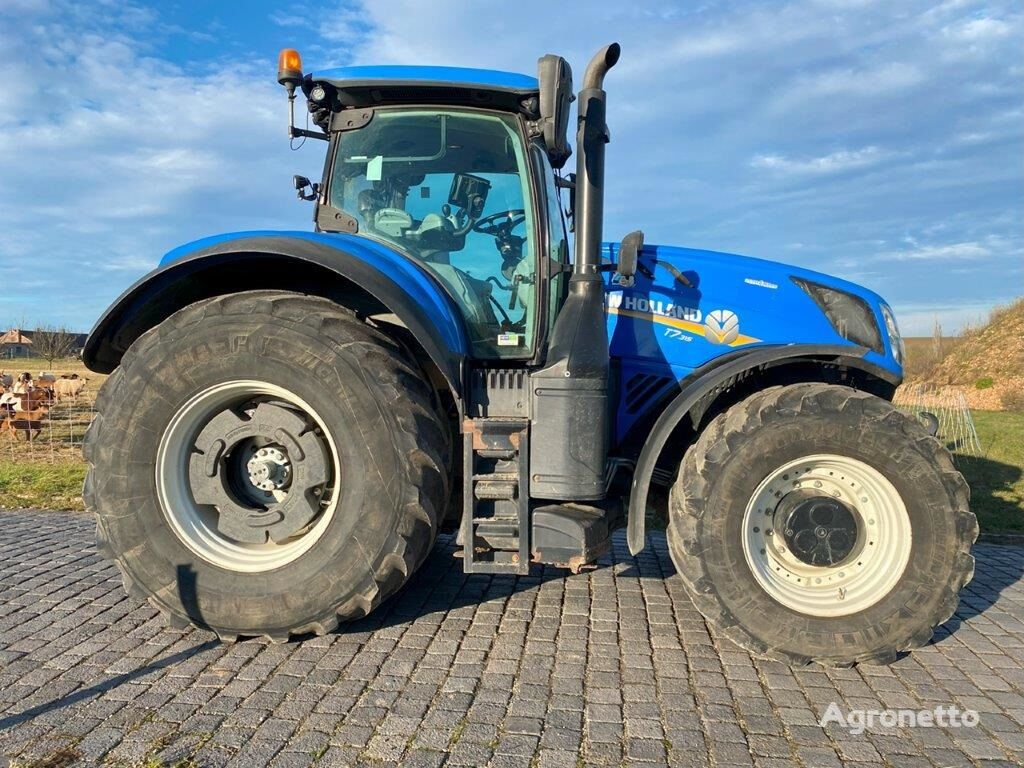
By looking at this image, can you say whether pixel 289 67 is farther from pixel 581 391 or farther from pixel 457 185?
pixel 581 391

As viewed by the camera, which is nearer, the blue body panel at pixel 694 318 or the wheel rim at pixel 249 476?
the wheel rim at pixel 249 476

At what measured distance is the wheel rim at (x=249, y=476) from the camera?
333cm

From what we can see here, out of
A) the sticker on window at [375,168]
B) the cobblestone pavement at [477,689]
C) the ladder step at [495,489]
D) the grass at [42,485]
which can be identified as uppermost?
the sticker on window at [375,168]

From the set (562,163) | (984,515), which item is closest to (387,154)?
(562,163)

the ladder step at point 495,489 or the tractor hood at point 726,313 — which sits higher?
the tractor hood at point 726,313

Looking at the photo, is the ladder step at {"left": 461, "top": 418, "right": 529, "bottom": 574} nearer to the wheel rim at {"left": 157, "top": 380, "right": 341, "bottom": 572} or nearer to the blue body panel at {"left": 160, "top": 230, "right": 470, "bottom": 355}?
the blue body panel at {"left": 160, "top": 230, "right": 470, "bottom": 355}

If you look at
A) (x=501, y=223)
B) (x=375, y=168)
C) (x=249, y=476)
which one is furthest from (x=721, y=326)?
(x=249, y=476)

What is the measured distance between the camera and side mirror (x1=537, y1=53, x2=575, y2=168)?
308 cm

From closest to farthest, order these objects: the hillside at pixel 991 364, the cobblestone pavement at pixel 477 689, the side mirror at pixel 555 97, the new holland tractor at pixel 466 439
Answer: the cobblestone pavement at pixel 477 689 < the side mirror at pixel 555 97 < the new holland tractor at pixel 466 439 < the hillside at pixel 991 364

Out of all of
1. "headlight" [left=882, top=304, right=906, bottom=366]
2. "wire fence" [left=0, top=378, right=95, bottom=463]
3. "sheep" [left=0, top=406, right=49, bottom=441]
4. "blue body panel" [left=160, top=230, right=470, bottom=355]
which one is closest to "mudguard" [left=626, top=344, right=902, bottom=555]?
"headlight" [left=882, top=304, right=906, bottom=366]

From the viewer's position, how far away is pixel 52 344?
21719 mm

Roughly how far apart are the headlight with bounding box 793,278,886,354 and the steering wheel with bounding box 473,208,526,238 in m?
1.56

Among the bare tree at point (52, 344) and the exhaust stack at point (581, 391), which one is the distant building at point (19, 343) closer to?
the bare tree at point (52, 344)

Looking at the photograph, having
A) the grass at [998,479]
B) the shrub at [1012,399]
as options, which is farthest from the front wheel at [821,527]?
the shrub at [1012,399]
